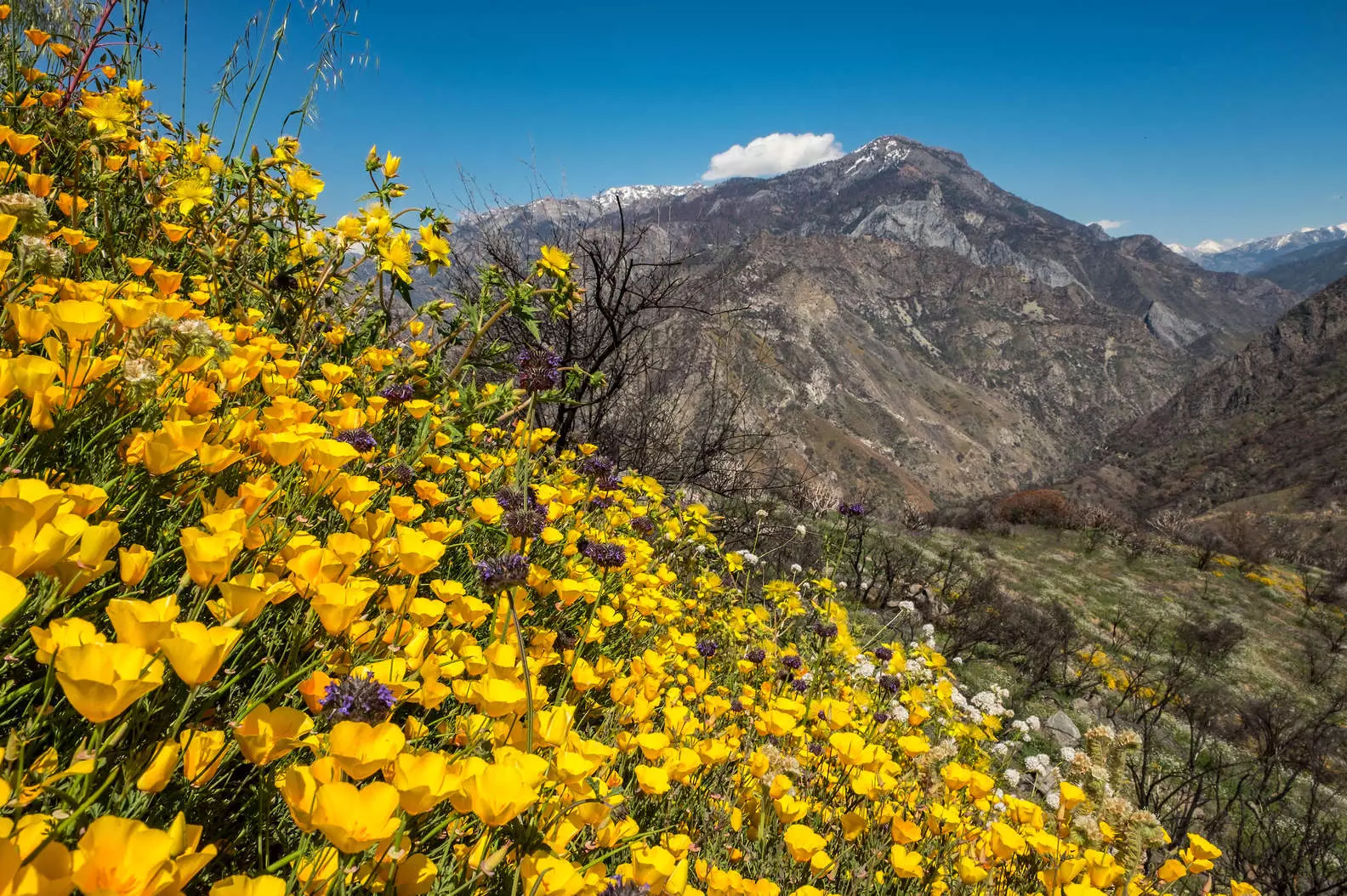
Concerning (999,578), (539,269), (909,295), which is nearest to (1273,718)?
(999,578)

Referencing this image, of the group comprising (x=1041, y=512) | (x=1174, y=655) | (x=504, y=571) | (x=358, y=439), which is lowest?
(x=1174, y=655)

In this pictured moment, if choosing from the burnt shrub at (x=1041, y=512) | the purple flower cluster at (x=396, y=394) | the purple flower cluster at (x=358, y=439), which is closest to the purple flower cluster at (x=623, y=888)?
the purple flower cluster at (x=358, y=439)

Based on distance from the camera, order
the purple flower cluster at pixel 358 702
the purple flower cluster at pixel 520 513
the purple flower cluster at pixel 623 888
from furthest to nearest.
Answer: the purple flower cluster at pixel 520 513 → the purple flower cluster at pixel 623 888 → the purple flower cluster at pixel 358 702

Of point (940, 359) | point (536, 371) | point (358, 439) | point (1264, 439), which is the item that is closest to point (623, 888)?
point (358, 439)

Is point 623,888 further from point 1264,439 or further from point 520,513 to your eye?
point 1264,439

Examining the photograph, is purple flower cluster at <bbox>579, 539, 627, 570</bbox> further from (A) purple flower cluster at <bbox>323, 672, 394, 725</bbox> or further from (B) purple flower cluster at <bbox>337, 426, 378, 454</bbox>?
(A) purple flower cluster at <bbox>323, 672, 394, 725</bbox>

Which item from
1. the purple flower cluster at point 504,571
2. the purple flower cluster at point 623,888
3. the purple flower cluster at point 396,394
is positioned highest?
the purple flower cluster at point 396,394

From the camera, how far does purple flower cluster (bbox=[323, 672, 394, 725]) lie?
89 cm

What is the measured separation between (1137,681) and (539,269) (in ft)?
38.0

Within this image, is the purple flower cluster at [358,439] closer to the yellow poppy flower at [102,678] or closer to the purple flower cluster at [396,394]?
the purple flower cluster at [396,394]

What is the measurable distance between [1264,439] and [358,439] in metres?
64.6

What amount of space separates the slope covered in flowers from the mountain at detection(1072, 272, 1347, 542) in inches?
1548

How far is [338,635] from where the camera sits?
1.20 m

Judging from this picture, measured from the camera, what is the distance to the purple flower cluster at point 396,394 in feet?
7.75
